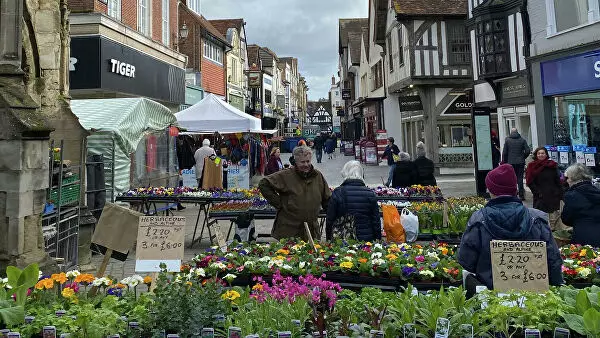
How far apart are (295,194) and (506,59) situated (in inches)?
568

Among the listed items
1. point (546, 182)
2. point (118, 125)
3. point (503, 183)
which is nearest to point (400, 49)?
point (546, 182)

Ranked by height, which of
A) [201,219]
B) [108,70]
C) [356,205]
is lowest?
[201,219]

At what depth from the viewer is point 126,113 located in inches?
402

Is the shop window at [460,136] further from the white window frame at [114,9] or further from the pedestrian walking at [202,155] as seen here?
the white window frame at [114,9]

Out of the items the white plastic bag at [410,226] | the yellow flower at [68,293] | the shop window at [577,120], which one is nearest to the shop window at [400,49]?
the shop window at [577,120]

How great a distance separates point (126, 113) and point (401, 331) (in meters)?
9.08

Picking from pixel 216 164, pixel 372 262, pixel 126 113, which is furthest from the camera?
pixel 216 164

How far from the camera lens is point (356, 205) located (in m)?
5.11

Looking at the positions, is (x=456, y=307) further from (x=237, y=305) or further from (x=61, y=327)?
(x=61, y=327)

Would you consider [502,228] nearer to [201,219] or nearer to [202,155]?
[201,219]

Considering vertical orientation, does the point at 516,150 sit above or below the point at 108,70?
below

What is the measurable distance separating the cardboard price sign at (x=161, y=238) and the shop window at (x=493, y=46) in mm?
16041

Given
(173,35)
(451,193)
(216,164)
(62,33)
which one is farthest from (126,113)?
(173,35)

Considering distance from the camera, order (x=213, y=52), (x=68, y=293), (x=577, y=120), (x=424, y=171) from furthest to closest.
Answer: (x=213, y=52) < (x=577, y=120) < (x=424, y=171) < (x=68, y=293)
